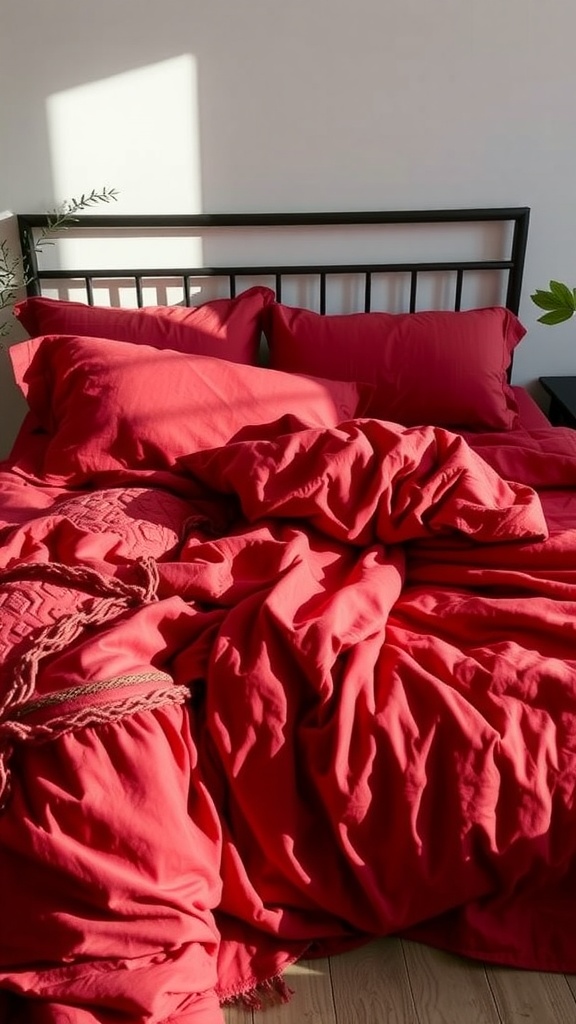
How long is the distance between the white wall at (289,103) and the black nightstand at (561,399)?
488 mm

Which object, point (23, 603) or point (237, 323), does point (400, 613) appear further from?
point (237, 323)

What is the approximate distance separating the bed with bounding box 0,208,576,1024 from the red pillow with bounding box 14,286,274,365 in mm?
265

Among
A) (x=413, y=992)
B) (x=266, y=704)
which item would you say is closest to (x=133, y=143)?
(x=266, y=704)

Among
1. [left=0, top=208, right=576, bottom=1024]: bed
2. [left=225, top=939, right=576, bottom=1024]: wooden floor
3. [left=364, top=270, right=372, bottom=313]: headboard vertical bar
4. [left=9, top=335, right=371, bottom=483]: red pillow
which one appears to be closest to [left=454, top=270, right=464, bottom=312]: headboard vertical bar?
[left=364, top=270, right=372, bottom=313]: headboard vertical bar

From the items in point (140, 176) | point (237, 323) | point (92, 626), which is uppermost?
point (140, 176)

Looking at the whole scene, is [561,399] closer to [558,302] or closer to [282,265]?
[558,302]

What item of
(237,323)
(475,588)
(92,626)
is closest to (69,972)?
(92,626)

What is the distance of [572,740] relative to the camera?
1.47m

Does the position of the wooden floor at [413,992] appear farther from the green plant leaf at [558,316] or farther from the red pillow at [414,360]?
the green plant leaf at [558,316]

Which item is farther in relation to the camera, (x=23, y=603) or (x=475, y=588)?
(x=475, y=588)

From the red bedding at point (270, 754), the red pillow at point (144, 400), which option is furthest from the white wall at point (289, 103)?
the red bedding at point (270, 754)

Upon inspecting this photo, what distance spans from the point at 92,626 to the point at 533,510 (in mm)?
829

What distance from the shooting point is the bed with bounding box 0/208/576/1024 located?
1.34 metres

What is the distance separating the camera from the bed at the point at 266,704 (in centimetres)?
134
